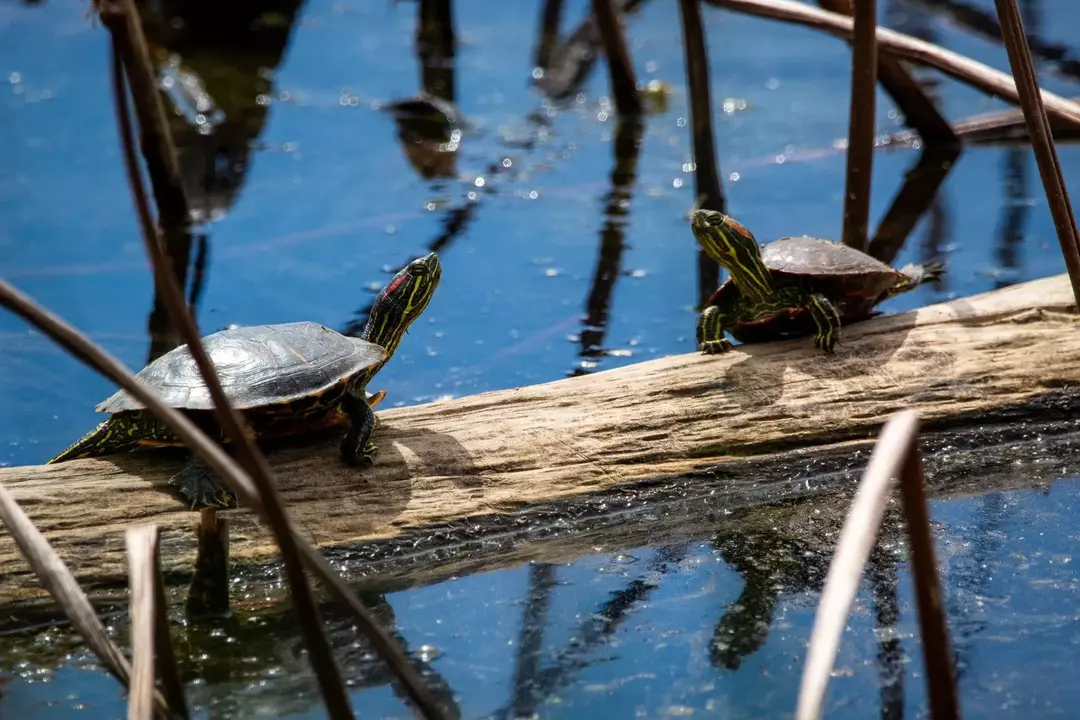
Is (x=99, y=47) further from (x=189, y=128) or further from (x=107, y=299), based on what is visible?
(x=107, y=299)

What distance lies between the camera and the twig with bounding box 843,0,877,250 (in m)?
4.03

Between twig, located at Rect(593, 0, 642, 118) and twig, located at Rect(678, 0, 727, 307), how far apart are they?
3.15ft

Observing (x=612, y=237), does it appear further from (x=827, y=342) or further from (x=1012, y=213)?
(x=827, y=342)

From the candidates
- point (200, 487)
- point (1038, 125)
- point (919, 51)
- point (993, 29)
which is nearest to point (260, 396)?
point (200, 487)

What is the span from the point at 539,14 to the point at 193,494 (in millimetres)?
7303

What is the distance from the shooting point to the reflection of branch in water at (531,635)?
8.30 ft

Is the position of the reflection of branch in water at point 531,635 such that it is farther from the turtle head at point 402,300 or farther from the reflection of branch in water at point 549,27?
the reflection of branch in water at point 549,27

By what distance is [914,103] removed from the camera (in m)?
6.36

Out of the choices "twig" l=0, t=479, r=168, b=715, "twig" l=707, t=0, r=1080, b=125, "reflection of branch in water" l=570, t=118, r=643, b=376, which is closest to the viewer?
"twig" l=0, t=479, r=168, b=715

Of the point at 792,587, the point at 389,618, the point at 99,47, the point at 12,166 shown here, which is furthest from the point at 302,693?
the point at 99,47

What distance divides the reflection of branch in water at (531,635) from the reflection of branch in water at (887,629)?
75cm

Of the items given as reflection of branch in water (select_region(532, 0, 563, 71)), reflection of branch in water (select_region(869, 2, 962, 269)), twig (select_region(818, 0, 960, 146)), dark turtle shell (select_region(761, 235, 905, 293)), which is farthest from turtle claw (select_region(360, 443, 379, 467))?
reflection of branch in water (select_region(532, 0, 563, 71))

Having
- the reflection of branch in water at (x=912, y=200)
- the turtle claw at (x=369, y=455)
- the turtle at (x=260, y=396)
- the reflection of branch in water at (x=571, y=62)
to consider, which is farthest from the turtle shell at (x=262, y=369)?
the reflection of branch in water at (x=571, y=62)

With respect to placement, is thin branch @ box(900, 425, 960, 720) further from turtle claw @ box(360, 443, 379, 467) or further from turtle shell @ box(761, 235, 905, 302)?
turtle shell @ box(761, 235, 905, 302)
